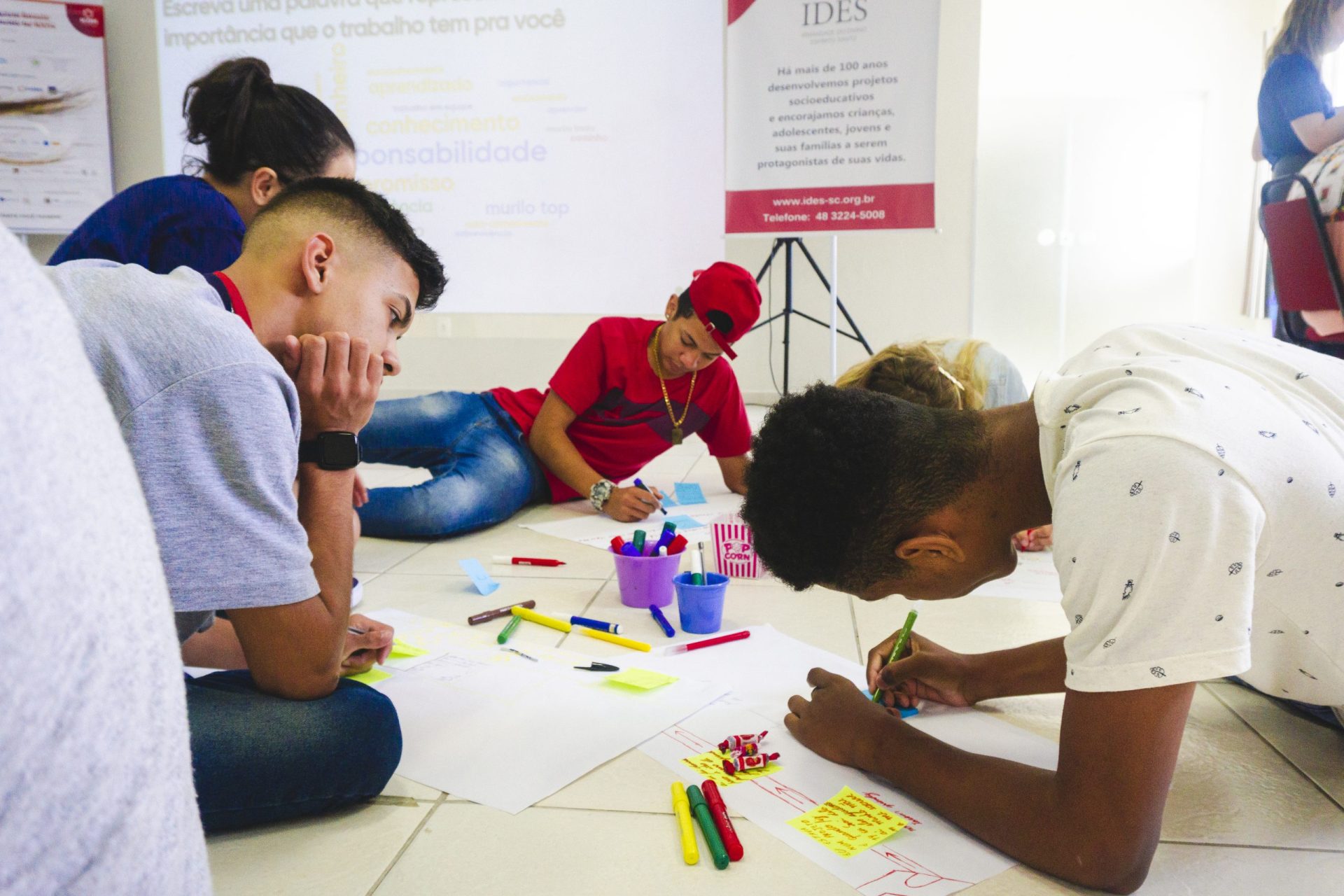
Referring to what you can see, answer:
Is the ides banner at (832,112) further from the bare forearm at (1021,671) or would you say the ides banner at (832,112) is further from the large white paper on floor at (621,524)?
the bare forearm at (1021,671)

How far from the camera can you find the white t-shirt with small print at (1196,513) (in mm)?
711

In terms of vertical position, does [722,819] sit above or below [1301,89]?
below

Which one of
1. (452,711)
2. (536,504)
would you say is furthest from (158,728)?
(536,504)

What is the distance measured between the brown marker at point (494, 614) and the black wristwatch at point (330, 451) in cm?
54

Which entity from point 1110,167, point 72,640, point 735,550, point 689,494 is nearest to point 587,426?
point 689,494

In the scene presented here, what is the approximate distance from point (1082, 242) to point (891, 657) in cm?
487

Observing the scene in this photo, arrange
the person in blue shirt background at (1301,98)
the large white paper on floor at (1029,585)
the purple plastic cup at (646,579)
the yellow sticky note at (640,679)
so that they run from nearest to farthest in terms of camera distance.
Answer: the yellow sticky note at (640,679), the purple plastic cup at (646,579), the large white paper on floor at (1029,585), the person in blue shirt background at (1301,98)

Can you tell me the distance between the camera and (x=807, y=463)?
0.92 meters

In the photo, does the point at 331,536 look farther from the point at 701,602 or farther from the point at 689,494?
the point at 689,494

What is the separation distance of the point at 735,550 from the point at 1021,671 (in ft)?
2.44

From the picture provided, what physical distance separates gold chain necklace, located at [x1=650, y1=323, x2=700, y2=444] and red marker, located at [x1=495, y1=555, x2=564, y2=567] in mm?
649

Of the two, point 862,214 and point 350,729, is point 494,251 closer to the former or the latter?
point 862,214

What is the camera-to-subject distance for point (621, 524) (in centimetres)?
229

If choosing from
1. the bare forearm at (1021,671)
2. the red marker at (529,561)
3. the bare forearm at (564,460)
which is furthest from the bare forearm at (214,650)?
the bare forearm at (564,460)
